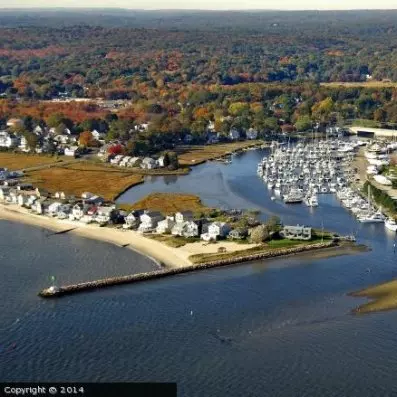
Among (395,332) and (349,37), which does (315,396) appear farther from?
(349,37)

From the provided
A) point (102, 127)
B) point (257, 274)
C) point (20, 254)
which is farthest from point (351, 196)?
point (102, 127)

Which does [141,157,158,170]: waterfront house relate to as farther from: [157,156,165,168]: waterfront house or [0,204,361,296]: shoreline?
[0,204,361,296]: shoreline

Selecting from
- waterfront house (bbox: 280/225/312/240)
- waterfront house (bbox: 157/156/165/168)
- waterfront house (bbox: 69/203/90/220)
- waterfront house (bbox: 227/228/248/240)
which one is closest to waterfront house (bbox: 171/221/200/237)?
waterfront house (bbox: 227/228/248/240)

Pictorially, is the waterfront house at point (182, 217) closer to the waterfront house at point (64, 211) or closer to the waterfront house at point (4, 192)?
the waterfront house at point (64, 211)

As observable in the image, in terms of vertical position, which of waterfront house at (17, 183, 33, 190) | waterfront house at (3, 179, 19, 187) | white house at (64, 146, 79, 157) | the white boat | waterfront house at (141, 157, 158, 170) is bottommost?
white house at (64, 146, 79, 157)

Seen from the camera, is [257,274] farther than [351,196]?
No

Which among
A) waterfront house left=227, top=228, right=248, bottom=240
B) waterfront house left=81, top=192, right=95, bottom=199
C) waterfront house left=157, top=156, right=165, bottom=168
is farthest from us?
waterfront house left=157, top=156, right=165, bottom=168
